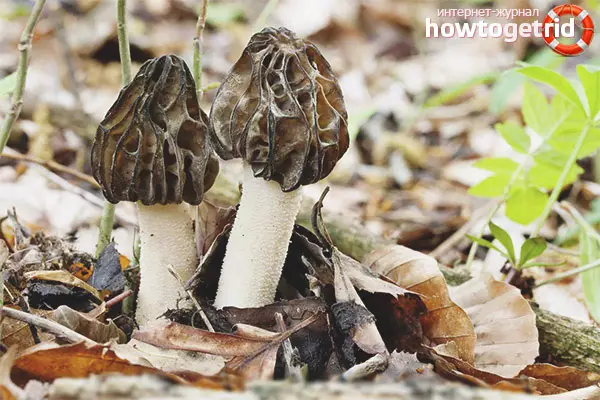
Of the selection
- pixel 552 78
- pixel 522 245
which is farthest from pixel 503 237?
pixel 552 78

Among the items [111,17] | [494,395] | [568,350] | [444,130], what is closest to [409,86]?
[444,130]

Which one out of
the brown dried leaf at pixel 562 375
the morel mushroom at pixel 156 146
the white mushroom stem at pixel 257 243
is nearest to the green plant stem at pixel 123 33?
the morel mushroom at pixel 156 146

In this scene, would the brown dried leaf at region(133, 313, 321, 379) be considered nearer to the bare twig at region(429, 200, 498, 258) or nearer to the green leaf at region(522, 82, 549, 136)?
the green leaf at region(522, 82, 549, 136)

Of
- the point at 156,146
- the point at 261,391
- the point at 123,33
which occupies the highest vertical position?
the point at 123,33

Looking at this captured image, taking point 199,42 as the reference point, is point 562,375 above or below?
below

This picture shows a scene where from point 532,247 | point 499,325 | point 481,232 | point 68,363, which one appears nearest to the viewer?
point 68,363

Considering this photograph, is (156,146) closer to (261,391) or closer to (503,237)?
(261,391)

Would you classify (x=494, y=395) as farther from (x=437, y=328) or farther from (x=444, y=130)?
(x=444, y=130)

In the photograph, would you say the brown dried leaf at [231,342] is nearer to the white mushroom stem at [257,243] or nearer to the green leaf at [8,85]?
the white mushroom stem at [257,243]

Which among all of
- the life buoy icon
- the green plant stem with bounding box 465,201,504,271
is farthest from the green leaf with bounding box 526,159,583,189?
the life buoy icon
